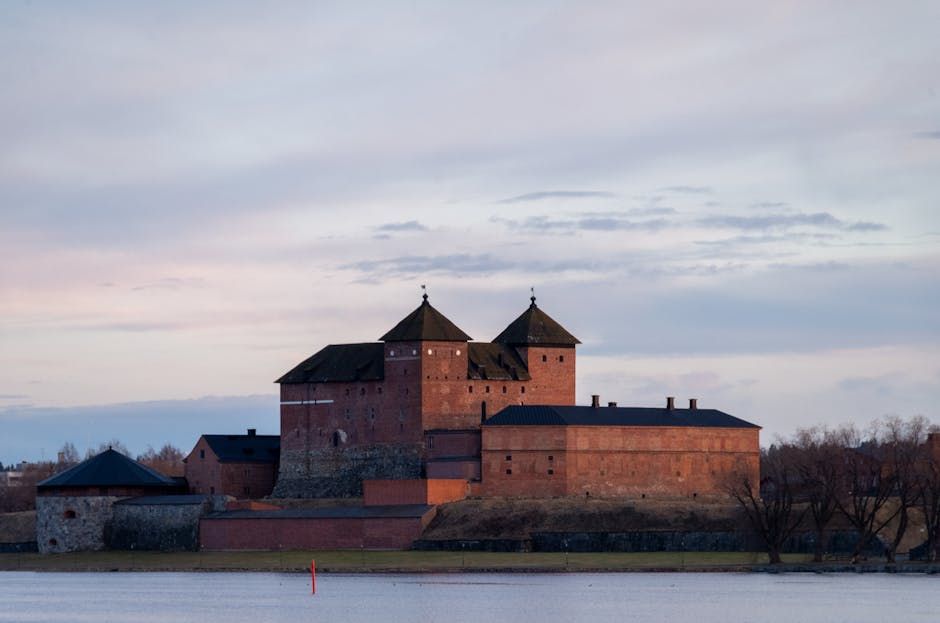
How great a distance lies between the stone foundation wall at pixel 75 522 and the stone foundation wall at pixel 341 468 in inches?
A: 386

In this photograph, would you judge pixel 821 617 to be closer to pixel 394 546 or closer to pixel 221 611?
pixel 221 611

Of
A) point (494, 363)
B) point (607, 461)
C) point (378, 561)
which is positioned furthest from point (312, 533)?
point (494, 363)

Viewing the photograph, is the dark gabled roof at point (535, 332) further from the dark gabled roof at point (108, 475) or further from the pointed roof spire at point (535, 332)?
the dark gabled roof at point (108, 475)

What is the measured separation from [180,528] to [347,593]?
26.1 meters

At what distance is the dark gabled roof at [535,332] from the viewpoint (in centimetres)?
10500

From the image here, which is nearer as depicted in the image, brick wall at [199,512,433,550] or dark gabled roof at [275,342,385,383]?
brick wall at [199,512,433,550]

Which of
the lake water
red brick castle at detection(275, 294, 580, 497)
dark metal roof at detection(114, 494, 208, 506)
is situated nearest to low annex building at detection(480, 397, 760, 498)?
red brick castle at detection(275, 294, 580, 497)

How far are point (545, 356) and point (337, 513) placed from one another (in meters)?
18.9

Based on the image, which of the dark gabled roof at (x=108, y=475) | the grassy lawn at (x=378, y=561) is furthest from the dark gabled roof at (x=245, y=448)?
the grassy lawn at (x=378, y=561)

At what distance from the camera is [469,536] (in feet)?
286

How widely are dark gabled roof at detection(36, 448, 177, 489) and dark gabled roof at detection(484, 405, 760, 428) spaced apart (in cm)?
1632

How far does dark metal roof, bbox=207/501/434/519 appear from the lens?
8894cm

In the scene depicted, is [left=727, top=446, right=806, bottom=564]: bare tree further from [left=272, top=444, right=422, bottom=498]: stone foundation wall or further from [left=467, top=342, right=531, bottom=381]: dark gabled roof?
[left=467, top=342, right=531, bottom=381]: dark gabled roof

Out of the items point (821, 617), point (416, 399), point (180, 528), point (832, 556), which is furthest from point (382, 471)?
point (821, 617)
